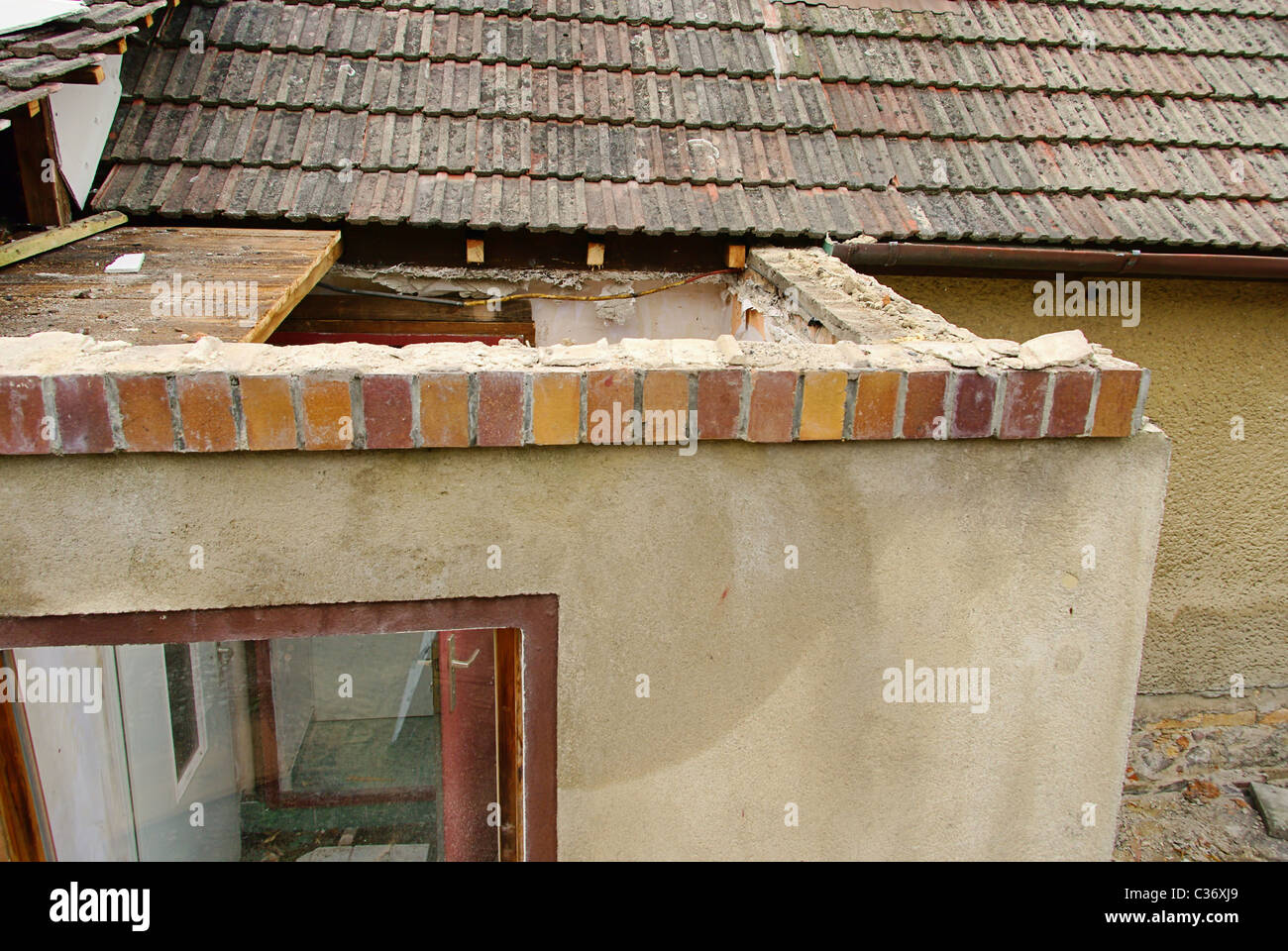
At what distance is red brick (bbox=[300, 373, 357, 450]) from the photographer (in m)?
1.94

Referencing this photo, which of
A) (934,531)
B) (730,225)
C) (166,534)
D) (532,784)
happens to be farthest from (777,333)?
(166,534)

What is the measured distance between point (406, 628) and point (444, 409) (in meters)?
0.60

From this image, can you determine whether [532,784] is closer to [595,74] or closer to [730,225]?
[730,225]

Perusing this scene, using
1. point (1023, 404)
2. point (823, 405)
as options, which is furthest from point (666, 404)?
point (1023, 404)

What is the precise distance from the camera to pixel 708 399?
2.09 metres

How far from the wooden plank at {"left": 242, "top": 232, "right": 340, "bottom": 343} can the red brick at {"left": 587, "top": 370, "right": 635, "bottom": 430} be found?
4.25 feet

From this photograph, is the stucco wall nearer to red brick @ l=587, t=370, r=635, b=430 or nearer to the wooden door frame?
red brick @ l=587, t=370, r=635, b=430

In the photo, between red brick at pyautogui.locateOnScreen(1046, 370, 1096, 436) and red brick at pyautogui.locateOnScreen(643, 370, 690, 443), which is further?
red brick at pyautogui.locateOnScreen(1046, 370, 1096, 436)

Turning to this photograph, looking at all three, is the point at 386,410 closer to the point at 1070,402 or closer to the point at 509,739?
the point at 509,739

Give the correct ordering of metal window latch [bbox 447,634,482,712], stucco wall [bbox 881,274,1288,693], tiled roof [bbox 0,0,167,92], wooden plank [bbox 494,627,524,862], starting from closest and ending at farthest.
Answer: wooden plank [bbox 494,627,524,862] → tiled roof [bbox 0,0,167,92] → metal window latch [bbox 447,634,482,712] → stucco wall [bbox 881,274,1288,693]

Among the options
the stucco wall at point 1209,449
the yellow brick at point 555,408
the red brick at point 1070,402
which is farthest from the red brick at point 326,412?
the stucco wall at point 1209,449

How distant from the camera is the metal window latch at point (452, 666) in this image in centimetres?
410

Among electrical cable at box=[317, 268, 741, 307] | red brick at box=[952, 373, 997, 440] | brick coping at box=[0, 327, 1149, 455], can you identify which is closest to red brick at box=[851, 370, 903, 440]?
brick coping at box=[0, 327, 1149, 455]
